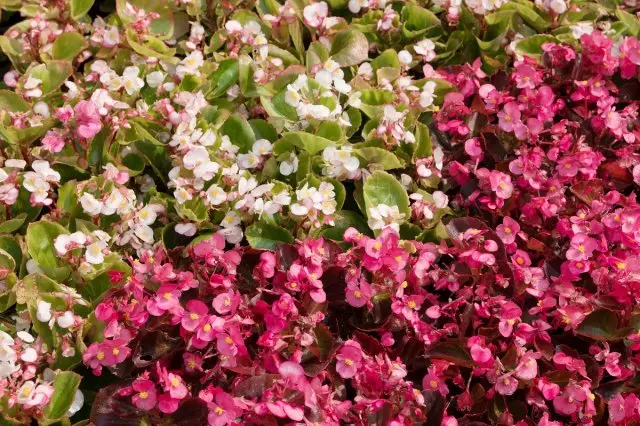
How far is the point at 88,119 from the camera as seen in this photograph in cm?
213

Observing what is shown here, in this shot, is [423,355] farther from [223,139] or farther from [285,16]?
[285,16]

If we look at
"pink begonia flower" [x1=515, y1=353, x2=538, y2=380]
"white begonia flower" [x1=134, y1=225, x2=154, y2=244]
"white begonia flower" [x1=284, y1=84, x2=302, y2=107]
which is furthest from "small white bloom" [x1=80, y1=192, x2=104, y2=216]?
"pink begonia flower" [x1=515, y1=353, x2=538, y2=380]

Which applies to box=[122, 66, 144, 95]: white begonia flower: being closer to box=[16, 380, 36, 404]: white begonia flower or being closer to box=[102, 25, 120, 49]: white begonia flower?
box=[102, 25, 120, 49]: white begonia flower

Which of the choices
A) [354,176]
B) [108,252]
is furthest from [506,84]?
[108,252]

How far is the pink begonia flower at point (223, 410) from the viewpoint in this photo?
1.62 meters

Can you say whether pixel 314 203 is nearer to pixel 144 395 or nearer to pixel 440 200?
pixel 440 200

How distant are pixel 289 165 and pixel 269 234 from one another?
216 millimetres

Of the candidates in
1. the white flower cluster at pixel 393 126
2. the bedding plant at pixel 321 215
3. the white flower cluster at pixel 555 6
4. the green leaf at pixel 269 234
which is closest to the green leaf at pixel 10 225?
the bedding plant at pixel 321 215

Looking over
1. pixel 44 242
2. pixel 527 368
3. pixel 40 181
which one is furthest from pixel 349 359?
pixel 40 181

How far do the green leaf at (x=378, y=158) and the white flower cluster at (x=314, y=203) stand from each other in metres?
0.18

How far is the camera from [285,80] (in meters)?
2.33

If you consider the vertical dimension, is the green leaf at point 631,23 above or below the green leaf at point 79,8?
above

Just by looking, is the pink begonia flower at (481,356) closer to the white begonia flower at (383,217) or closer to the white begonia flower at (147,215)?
the white begonia flower at (383,217)

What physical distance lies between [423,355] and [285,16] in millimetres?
1242
